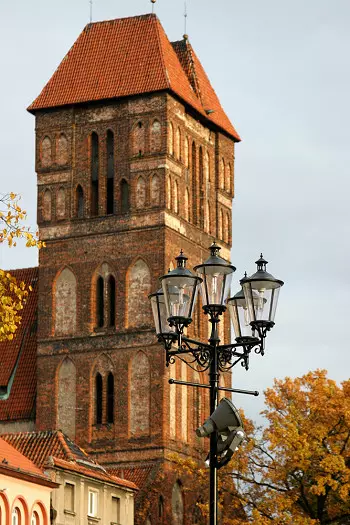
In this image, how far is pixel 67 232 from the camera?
5847 cm

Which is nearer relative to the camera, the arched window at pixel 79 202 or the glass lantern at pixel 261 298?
the glass lantern at pixel 261 298

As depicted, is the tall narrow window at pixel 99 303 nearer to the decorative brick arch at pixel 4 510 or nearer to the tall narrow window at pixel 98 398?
the tall narrow window at pixel 98 398

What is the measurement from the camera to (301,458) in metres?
48.3

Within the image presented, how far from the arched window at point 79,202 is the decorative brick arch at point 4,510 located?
15924mm

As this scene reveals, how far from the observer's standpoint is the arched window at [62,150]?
59.1m

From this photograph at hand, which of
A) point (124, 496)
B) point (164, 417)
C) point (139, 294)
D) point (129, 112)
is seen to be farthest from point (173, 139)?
point (124, 496)

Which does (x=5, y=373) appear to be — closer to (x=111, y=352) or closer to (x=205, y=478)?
(x=111, y=352)

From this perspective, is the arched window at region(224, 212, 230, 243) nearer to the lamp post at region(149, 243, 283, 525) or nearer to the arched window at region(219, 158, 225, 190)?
the arched window at region(219, 158, 225, 190)

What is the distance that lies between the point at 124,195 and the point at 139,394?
22.8ft

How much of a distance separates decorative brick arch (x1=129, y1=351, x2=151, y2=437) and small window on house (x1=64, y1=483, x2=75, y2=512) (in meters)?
7.40

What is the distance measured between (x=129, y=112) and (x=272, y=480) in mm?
15023

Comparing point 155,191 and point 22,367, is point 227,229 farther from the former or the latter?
point 22,367

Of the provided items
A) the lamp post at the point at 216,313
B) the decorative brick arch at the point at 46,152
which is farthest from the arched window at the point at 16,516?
the lamp post at the point at 216,313

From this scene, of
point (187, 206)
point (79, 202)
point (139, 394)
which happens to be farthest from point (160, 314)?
point (79, 202)
